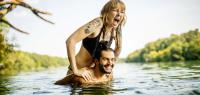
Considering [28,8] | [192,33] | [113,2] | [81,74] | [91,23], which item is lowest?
[81,74]

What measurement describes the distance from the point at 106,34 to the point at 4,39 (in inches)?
1104

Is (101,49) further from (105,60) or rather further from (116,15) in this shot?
(116,15)

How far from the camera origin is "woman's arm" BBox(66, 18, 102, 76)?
7062 millimetres

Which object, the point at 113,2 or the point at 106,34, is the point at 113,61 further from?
the point at 113,2

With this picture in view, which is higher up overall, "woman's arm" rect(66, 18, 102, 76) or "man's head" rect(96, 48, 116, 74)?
"woman's arm" rect(66, 18, 102, 76)

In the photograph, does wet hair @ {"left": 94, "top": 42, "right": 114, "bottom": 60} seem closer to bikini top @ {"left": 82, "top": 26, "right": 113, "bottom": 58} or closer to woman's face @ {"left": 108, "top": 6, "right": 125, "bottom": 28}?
bikini top @ {"left": 82, "top": 26, "right": 113, "bottom": 58}

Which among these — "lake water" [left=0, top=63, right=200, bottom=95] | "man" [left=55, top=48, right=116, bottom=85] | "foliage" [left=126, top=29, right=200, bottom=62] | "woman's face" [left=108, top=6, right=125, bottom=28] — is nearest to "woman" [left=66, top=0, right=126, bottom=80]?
"woman's face" [left=108, top=6, right=125, bottom=28]

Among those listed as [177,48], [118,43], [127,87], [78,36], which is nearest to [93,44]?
[78,36]

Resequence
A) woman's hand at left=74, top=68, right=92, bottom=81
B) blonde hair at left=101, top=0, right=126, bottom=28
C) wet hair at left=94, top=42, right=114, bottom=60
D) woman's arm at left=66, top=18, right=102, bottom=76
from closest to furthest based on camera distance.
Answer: woman's arm at left=66, top=18, right=102, bottom=76 → woman's hand at left=74, top=68, right=92, bottom=81 → blonde hair at left=101, top=0, right=126, bottom=28 → wet hair at left=94, top=42, right=114, bottom=60

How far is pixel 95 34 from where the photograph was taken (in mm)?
7645

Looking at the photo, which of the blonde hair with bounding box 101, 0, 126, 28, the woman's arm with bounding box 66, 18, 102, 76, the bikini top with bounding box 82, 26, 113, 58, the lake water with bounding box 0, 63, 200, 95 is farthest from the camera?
the bikini top with bounding box 82, 26, 113, 58

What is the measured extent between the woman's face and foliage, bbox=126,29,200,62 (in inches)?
3666

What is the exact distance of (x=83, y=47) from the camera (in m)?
8.02

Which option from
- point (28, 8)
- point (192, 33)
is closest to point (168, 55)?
point (192, 33)
